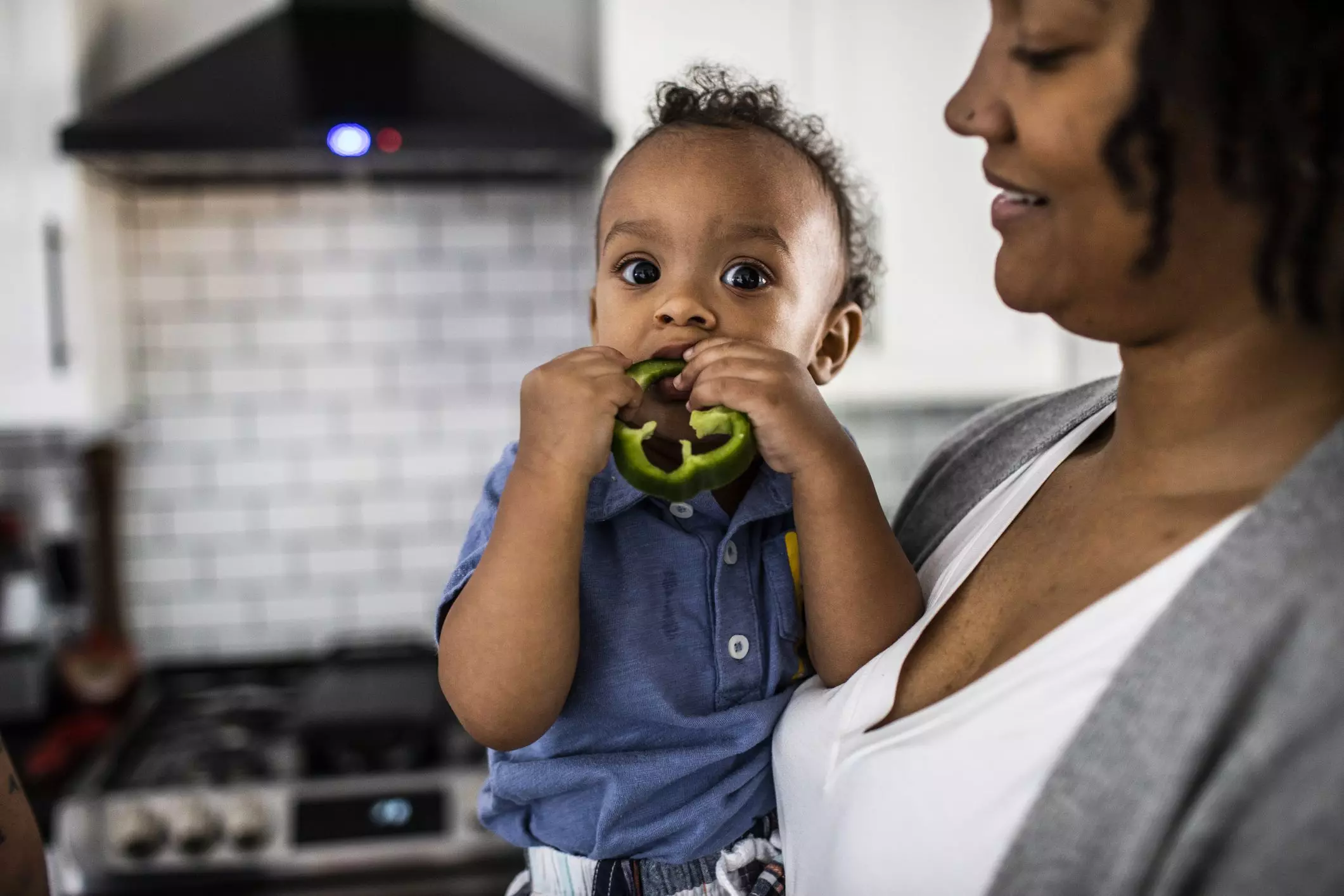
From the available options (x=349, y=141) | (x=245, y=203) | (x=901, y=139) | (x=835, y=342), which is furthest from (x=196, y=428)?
(x=835, y=342)

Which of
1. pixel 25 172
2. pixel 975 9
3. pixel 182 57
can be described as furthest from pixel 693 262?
pixel 182 57

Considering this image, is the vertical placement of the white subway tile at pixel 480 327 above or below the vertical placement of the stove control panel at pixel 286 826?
above

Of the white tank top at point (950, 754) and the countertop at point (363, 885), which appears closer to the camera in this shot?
the white tank top at point (950, 754)

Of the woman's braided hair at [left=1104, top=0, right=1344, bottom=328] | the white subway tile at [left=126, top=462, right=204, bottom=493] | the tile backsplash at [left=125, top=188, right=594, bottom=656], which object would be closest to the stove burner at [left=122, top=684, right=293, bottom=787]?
the tile backsplash at [left=125, top=188, right=594, bottom=656]

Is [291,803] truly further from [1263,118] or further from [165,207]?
[1263,118]

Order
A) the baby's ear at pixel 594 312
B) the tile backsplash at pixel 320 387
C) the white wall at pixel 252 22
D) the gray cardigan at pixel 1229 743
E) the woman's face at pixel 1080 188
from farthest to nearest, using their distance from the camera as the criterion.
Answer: the tile backsplash at pixel 320 387, the white wall at pixel 252 22, the baby's ear at pixel 594 312, the woman's face at pixel 1080 188, the gray cardigan at pixel 1229 743

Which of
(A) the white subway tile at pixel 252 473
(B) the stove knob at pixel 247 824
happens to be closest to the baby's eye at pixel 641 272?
(B) the stove knob at pixel 247 824

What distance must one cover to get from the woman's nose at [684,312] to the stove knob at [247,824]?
58.9 inches

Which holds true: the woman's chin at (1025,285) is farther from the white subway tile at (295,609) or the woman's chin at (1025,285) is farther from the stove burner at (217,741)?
the white subway tile at (295,609)

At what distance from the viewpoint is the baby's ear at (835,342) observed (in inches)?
43.5

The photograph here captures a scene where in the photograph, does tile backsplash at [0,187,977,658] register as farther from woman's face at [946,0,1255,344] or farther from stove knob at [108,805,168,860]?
woman's face at [946,0,1255,344]

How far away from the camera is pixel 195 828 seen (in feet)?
6.27

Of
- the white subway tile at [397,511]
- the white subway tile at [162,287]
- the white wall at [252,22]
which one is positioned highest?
the white wall at [252,22]

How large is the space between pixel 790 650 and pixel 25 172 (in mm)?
1774
